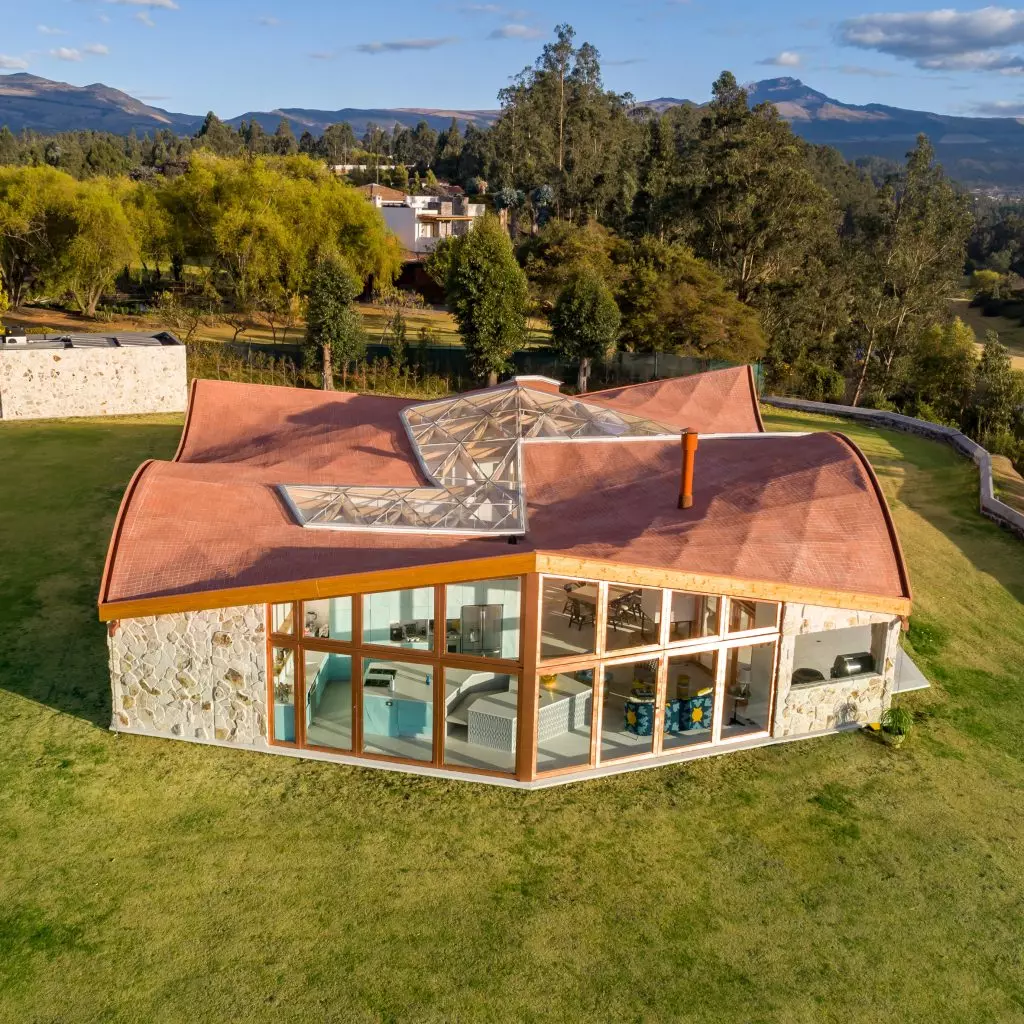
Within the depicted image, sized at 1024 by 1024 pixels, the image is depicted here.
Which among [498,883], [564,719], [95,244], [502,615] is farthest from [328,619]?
[95,244]

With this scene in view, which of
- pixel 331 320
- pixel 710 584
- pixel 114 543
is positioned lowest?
pixel 710 584

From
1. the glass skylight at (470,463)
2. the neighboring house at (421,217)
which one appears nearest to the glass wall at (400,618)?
the glass skylight at (470,463)

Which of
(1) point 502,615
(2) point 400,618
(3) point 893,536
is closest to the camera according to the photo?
(1) point 502,615

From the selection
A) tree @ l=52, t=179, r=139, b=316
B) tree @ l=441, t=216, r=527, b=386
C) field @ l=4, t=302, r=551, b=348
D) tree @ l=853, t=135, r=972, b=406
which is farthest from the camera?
tree @ l=853, t=135, r=972, b=406

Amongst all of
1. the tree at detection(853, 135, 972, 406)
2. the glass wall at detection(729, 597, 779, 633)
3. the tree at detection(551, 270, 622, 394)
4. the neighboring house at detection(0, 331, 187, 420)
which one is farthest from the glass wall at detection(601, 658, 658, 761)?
the tree at detection(853, 135, 972, 406)

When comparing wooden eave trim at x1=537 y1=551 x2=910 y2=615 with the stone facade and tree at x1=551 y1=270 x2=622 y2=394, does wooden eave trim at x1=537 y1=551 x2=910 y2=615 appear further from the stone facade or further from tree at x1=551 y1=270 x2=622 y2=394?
tree at x1=551 y1=270 x2=622 y2=394

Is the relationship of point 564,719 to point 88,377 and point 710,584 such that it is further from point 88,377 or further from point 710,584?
point 88,377
